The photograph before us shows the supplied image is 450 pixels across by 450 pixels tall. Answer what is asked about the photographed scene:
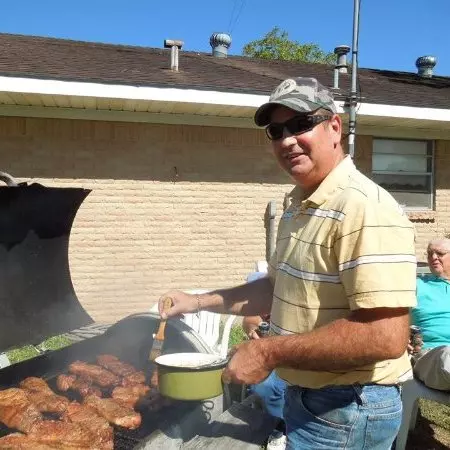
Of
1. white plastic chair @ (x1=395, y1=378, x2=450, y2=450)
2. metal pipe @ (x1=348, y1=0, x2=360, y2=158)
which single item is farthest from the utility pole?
white plastic chair @ (x1=395, y1=378, x2=450, y2=450)

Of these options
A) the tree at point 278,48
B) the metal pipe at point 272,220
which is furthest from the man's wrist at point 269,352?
the tree at point 278,48

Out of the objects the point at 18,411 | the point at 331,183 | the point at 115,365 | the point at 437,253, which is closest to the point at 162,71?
the point at 437,253

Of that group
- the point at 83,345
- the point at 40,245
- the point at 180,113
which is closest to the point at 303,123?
the point at 40,245

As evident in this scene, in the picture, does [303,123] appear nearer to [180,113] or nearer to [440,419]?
[440,419]

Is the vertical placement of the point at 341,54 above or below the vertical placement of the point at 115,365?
above

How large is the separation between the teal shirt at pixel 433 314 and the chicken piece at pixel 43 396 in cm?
310

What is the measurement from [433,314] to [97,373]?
2959mm

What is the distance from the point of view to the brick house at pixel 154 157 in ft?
23.8

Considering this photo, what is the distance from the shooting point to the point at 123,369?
4.02m

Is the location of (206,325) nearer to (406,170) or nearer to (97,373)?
(97,373)

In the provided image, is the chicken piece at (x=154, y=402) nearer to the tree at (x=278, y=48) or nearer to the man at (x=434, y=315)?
the man at (x=434, y=315)

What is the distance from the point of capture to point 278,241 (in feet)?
6.88

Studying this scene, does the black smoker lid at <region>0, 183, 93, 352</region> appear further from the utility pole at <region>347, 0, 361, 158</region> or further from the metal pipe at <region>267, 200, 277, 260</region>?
the utility pole at <region>347, 0, 361, 158</region>

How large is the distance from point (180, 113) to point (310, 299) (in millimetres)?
6472
